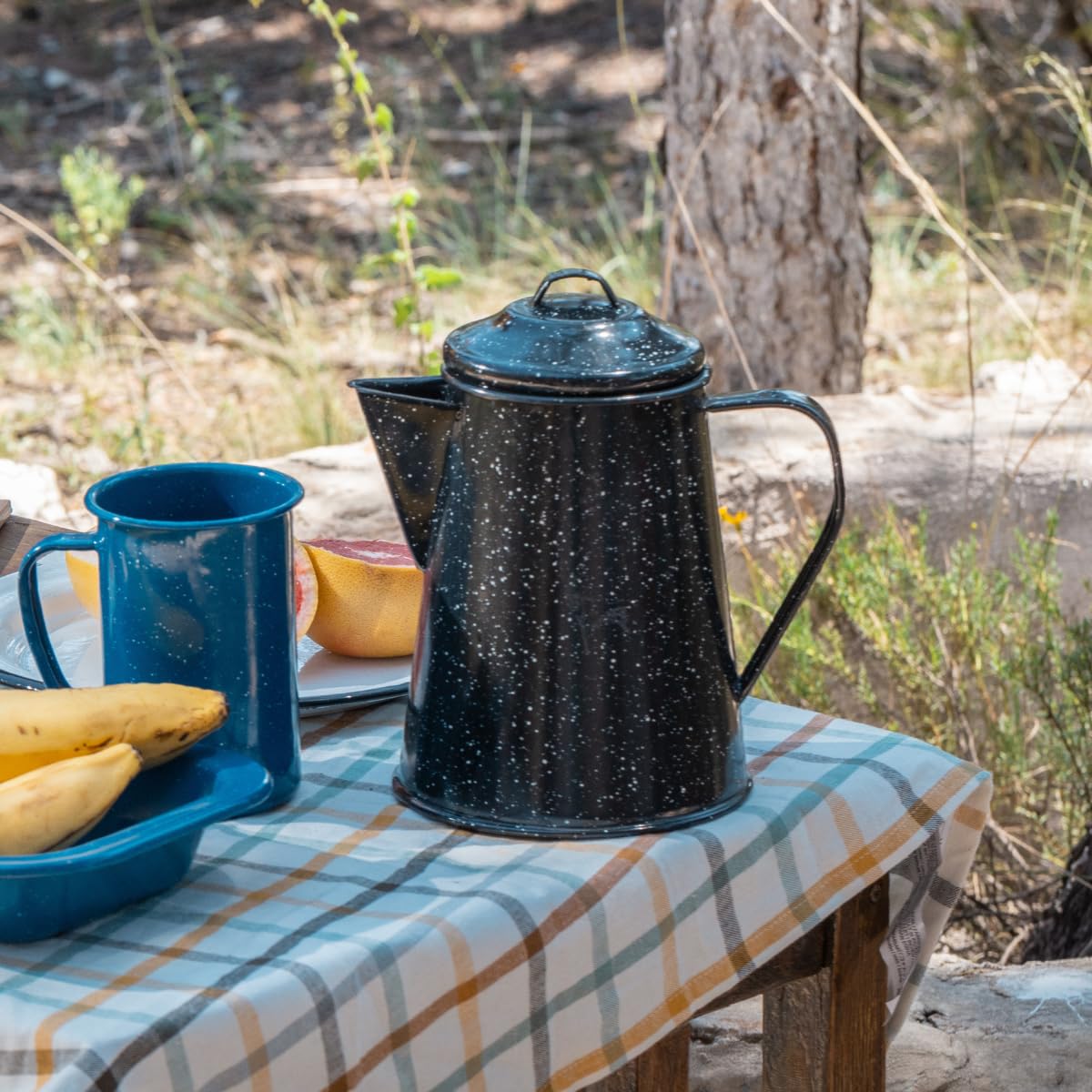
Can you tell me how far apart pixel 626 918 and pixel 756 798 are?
0.14 metres

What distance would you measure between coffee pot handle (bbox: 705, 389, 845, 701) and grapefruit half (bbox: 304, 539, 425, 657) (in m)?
0.30

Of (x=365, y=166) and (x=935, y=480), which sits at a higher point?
(x=365, y=166)

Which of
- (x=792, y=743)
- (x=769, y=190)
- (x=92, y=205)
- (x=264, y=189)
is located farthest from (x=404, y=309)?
(x=264, y=189)

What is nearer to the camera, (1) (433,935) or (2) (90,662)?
(1) (433,935)

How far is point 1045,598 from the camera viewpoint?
87.4 inches

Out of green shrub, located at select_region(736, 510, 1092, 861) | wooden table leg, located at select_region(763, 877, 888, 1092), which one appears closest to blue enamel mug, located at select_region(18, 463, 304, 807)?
wooden table leg, located at select_region(763, 877, 888, 1092)

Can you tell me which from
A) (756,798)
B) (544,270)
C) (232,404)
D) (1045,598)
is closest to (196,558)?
(756,798)

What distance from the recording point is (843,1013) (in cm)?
115

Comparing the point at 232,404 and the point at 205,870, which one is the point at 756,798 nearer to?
the point at 205,870

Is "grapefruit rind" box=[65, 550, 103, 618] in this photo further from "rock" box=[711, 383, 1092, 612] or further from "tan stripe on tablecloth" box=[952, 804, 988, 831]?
"rock" box=[711, 383, 1092, 612]

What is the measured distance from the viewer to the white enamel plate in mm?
1132

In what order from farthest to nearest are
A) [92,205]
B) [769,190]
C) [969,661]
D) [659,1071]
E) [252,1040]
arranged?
[92,205], [769,190], [969,661], [659,1071], [252,1040]

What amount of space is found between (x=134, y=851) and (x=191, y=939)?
0.21ft

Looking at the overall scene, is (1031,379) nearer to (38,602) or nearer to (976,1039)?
(976,1039)
